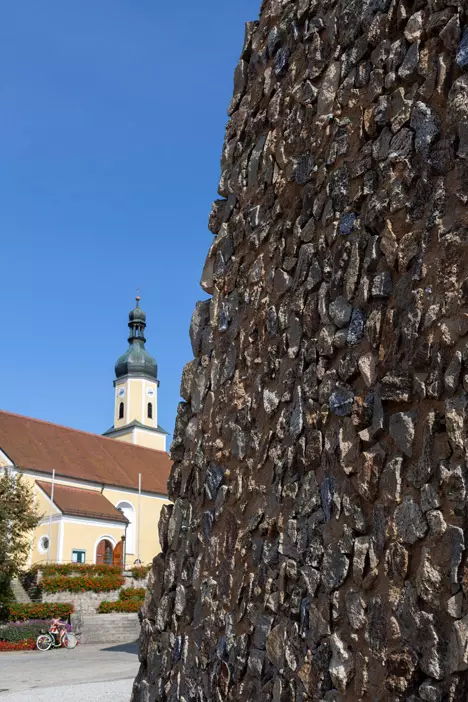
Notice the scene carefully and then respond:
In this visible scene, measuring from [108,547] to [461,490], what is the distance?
37.3 metres

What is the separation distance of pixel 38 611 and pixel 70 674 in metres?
11.8

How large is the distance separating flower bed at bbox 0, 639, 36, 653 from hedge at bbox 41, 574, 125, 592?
227 inches

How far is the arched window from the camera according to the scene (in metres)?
39.7

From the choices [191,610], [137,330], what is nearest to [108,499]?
[137,330]

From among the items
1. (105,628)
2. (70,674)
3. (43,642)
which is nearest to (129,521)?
(105,628)

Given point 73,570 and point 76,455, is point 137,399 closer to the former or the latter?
point 76,455

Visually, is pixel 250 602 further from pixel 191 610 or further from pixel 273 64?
pixel 273 64

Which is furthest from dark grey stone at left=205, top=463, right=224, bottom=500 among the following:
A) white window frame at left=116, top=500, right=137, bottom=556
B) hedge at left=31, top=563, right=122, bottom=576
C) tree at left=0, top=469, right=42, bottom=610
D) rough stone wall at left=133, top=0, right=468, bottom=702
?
white window frame at left=116, top=500, right=137, bottom=556

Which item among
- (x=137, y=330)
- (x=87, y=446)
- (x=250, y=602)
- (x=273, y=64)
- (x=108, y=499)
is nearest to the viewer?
(x=250, y=602)

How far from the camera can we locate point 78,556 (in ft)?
115

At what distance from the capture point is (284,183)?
11.6ft

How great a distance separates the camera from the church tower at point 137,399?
2383 inches

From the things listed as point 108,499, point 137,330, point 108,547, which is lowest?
point 108,547

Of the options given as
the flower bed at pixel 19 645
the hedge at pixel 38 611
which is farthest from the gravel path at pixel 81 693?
the hedge at pixel 38 611
